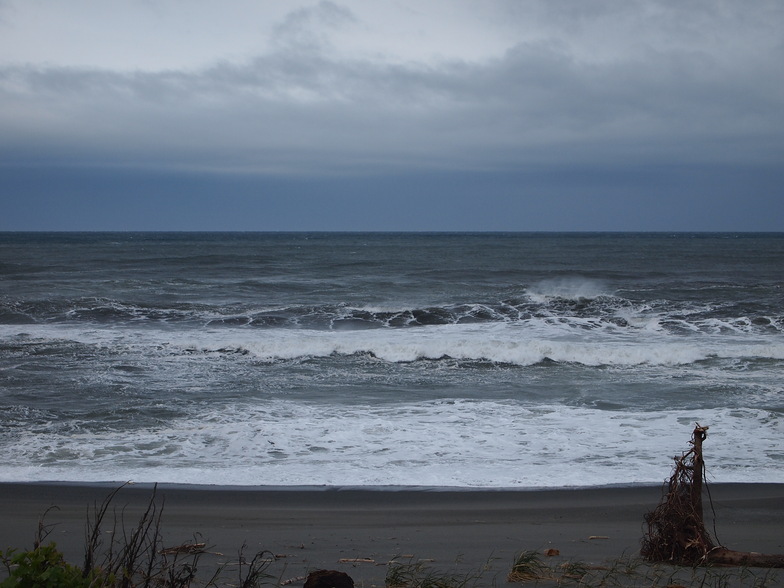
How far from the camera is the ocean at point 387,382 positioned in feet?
28.6

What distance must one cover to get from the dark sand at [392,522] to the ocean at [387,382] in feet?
1.36

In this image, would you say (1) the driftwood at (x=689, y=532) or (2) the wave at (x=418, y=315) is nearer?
(1) the driftwood at (x=689, y=532)

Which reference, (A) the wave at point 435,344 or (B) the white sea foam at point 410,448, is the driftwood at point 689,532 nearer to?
(B) the white sea foam at point 410,448

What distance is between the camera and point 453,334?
20.2 m

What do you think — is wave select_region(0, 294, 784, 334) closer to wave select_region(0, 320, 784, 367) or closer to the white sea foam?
wave select_region(0, 320, 784, 367)

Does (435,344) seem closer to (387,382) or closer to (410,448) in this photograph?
(387,382)

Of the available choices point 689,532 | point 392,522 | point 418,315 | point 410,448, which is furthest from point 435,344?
point 689,532

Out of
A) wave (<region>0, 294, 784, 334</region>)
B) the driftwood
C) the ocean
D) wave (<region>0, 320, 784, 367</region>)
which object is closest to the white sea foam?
the ocean

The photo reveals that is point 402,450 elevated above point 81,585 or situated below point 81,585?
below

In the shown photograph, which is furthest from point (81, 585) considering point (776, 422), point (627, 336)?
point (627, 336)

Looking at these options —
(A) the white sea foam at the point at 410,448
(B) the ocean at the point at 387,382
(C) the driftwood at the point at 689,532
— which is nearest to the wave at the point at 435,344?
(B) the ocean at the point at 387,382

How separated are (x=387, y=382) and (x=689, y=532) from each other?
9068 millimetres

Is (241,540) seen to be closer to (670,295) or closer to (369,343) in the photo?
(369,343)

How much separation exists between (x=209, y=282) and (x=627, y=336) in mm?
19897
